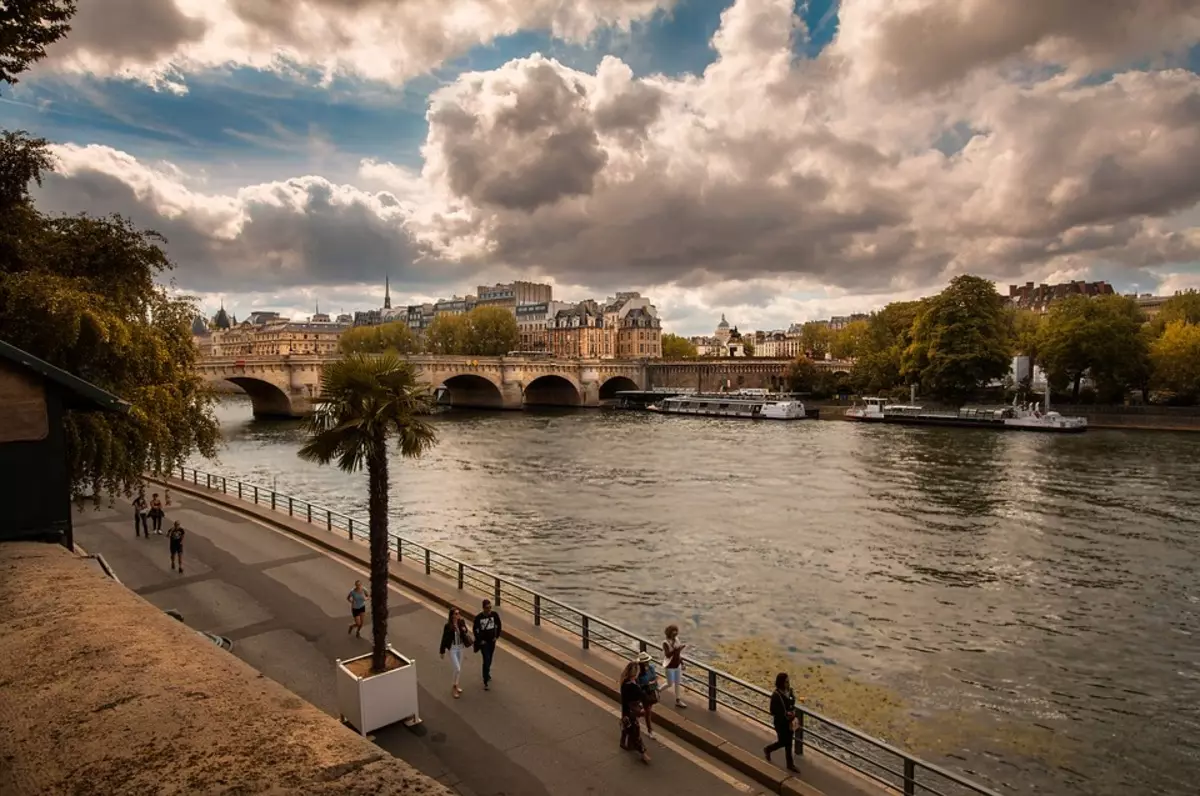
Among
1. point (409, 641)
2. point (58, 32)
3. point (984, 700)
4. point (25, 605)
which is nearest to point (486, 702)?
point (409, 641)

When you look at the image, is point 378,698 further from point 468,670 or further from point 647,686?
point 647,686

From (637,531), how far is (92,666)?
77.9 ft

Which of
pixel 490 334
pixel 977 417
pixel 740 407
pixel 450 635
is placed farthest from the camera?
pixel 490 334

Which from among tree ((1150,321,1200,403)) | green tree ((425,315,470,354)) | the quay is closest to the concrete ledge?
the quay

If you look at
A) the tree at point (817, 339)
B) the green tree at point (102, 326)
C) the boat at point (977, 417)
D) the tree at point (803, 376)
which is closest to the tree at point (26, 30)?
the green tree at point (102, 326)

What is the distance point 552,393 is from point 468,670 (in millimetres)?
106045

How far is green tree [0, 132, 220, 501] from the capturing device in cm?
1472

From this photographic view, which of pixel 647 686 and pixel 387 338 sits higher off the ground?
pixel 387 338

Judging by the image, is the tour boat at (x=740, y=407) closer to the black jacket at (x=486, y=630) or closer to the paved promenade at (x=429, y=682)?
the paved promenade at (x=429, y=682)

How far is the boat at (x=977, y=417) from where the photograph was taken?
215ft

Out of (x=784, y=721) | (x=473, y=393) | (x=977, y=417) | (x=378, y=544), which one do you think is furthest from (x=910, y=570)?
(x=473, y=393)

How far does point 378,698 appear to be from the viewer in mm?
10375

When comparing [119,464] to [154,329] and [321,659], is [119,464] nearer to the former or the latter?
[154,329]

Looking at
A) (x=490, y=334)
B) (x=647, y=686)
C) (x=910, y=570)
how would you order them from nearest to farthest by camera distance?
1. (x=647, y=686)
2. (x=910, y=570)
3. (x=490, y=334)
